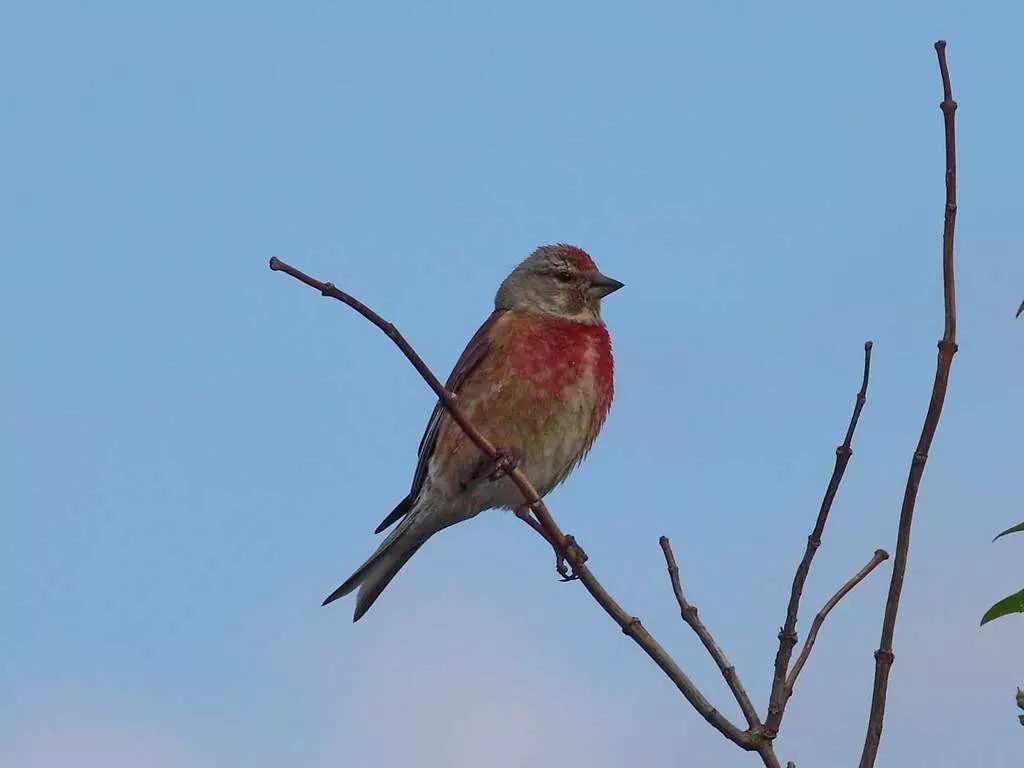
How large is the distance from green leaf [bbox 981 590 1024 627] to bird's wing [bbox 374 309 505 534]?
4387 millimetres

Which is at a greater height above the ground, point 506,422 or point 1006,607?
point 506,422

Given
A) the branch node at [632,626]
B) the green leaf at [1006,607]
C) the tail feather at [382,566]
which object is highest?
the tail feather at [382,566]

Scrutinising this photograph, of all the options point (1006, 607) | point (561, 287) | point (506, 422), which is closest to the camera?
point (1006, 607)

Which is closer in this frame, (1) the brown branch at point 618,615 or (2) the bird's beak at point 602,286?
(1) the brown branch at point 618,615

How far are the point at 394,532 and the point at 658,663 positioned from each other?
3770 millimetres

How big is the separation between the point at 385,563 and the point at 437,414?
86 cm

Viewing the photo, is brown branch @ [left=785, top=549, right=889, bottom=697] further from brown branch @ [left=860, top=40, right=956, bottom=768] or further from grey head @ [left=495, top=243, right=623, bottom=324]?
grey head @ [left=495, top=243, right=623, bottom=324]

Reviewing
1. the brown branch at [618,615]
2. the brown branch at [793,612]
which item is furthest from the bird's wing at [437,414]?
the brown branch at [793,612]

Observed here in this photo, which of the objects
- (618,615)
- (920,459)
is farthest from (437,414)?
(920,459)

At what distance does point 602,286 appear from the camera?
7.77 meters

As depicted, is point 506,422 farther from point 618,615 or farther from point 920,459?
point 920,459

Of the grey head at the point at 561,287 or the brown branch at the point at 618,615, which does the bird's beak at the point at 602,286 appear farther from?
the brown branch at the point at 618,615

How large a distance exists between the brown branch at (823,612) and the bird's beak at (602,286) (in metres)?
4.15

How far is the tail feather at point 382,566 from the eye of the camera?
711 centimetres
